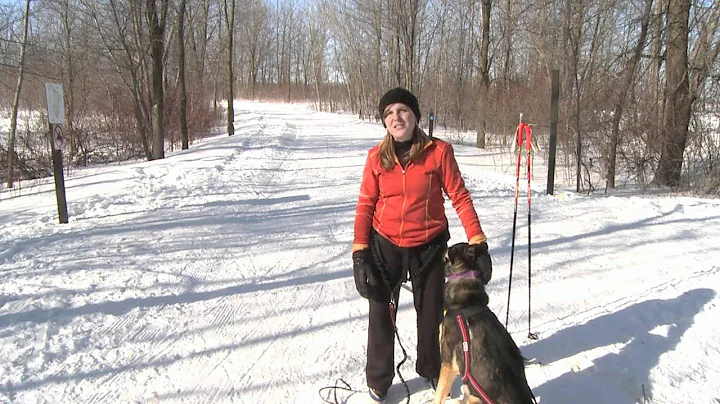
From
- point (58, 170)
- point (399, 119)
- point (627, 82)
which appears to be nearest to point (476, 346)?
point (399, 119)

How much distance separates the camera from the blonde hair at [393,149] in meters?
2.64

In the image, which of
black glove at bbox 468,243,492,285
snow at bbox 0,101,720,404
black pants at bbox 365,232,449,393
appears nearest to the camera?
black glove at bbox 468,243,492,285

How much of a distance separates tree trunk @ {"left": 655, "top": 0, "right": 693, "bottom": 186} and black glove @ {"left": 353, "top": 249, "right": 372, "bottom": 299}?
10.7m

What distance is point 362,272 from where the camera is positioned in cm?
266

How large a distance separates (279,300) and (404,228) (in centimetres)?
208

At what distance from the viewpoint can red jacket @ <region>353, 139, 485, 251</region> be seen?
8.70 feet

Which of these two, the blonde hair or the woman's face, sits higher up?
the woman's face

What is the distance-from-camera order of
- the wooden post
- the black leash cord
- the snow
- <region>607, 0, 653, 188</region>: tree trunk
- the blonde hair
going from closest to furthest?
the blonde hair, the black leash cord, the snow, the wooden post, <region>607, 0, 653, 188</region>: tree trunk

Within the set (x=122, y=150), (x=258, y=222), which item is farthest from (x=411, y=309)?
(x=122, y=150)

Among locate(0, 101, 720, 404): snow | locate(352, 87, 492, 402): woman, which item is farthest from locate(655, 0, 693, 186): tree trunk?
locate(352, 87, 492, 402): woman

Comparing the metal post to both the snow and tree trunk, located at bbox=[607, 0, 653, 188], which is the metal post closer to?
the snow

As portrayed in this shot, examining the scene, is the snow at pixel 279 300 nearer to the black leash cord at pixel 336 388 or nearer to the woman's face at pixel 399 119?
the black leash cord at pixel 336 388

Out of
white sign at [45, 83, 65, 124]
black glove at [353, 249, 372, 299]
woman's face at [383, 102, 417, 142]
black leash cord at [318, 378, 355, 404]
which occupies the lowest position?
black leash cord at [318, 378, 355, 404]

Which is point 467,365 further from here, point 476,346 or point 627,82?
point 627,82
